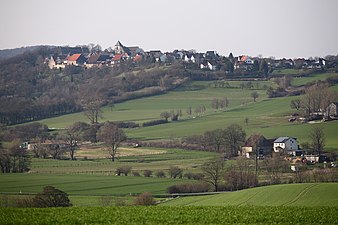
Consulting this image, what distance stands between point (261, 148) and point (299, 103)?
18.5 m

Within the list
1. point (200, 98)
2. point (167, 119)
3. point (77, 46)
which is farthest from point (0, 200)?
point (77, 46)

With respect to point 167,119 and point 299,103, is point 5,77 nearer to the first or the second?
point 167,119

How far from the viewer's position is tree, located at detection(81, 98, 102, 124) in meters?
75.7

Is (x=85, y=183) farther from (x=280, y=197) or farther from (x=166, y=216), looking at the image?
(x=166, y=216)

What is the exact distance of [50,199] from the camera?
3020 cm

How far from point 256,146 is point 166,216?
1614 inches

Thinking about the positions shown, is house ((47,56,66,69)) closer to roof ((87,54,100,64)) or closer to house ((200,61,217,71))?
roof ((87,54,100,64))

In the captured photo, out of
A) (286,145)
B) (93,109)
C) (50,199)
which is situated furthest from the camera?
(93,109)

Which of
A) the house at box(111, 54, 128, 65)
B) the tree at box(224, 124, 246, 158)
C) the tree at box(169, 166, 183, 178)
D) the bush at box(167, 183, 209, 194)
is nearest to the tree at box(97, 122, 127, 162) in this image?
the tree at box(224, 124, 246, 158)

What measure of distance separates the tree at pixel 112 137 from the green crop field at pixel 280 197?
23.0m

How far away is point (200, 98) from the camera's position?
283 feet

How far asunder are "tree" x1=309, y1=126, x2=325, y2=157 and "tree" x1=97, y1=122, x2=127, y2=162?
16.5 meters

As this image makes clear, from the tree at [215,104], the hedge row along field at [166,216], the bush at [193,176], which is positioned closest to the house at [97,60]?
the tree at [215,104]

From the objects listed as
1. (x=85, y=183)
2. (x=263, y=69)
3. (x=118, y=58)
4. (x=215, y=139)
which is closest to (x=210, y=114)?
(x=215, y=139)
